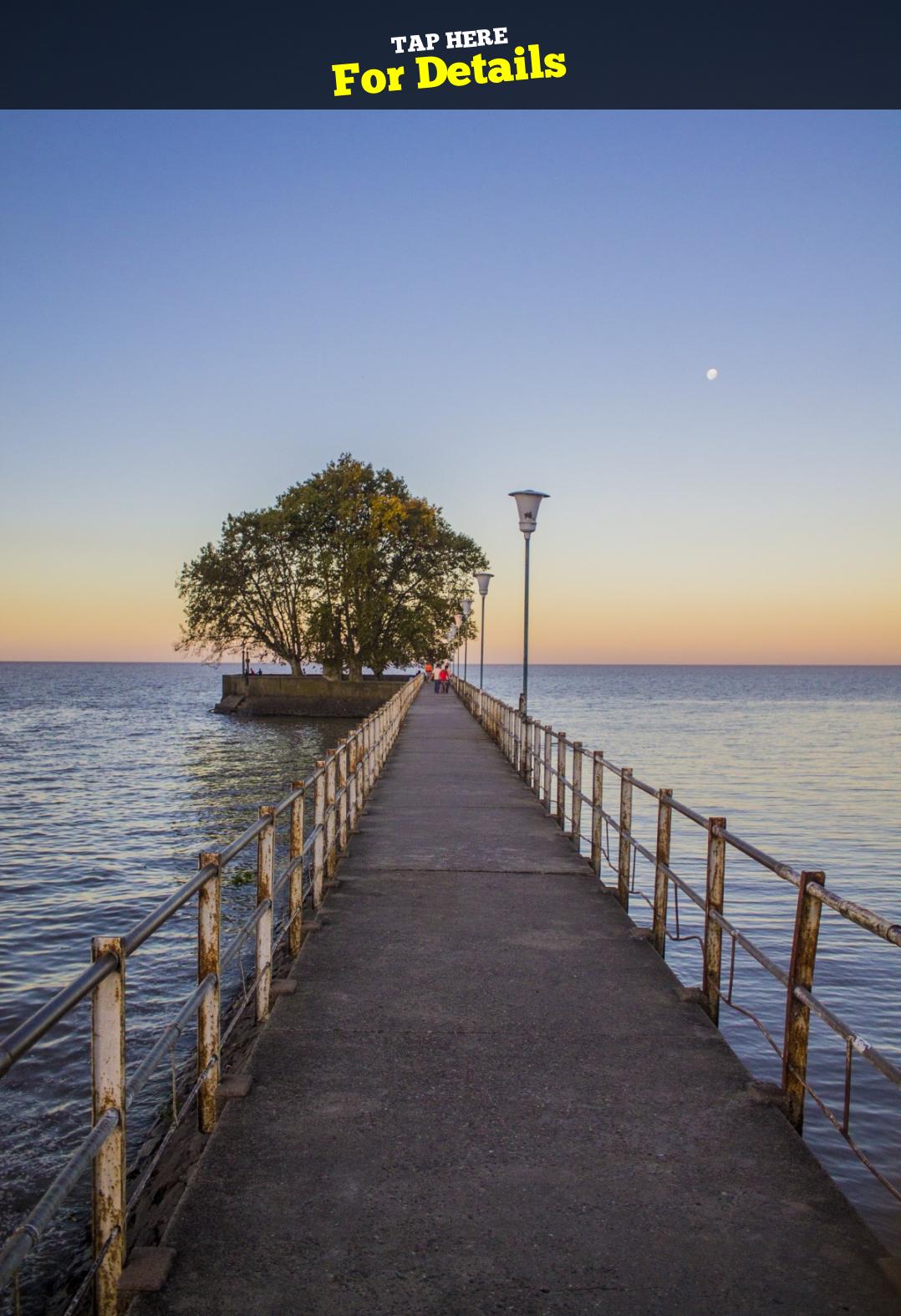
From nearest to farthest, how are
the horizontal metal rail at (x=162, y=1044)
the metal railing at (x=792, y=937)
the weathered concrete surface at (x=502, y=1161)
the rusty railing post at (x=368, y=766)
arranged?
the weathered concrete surface at (x=502, y=1161) < the horizontal metal rail at (x=162, y=1044) < the metal railing at (x=792, y=937) < the rusty railing post at (x=368, y=766)

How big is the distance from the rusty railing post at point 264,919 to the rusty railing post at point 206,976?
93 centimetres

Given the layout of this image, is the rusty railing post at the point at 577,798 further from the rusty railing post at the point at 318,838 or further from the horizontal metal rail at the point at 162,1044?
the horizontal metal rail at the point at 162,1044

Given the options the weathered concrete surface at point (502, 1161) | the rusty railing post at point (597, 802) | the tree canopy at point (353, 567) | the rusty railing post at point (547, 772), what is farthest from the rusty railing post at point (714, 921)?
the tree canopy at point (353, 567)

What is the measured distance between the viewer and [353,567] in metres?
52.2

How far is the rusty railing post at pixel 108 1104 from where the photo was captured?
3.05 meters

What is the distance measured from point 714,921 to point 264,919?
2408 millimetres

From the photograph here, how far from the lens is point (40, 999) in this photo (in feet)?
32.7

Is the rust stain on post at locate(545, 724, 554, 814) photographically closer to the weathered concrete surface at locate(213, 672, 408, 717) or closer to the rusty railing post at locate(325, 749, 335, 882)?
the rusty railing post at locate(325, 749, 335, 882)

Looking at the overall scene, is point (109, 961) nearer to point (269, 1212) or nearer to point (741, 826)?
point (269, 1212)

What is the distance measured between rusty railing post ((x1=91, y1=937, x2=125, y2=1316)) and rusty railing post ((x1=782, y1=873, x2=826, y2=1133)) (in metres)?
2.69

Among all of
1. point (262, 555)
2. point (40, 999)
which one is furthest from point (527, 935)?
point (262, 555)

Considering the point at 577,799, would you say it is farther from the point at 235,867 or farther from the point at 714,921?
the point at 235,867

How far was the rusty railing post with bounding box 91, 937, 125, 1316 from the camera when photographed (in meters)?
3.05

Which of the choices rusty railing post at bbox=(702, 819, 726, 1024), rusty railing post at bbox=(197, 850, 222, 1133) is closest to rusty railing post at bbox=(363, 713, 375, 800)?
rusty railing post at bbox=(702, 819, 726, 1024)
